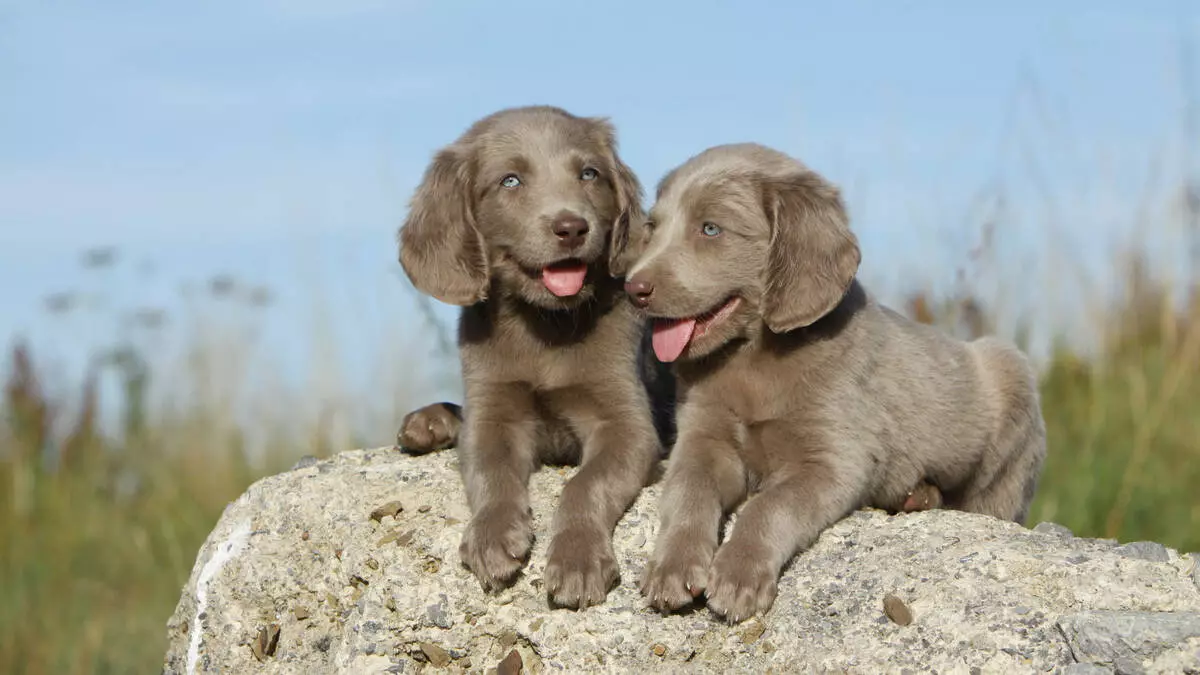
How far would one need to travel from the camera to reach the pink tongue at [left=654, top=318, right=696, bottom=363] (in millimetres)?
4840

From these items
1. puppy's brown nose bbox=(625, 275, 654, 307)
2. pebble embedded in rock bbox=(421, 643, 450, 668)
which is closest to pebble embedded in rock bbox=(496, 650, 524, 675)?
pebble embedded in rock bbox=(421, 643, 450, 668)

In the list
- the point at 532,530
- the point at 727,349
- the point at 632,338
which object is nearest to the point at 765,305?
the point at 727,349

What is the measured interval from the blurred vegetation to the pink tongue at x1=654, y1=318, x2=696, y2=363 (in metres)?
3.10

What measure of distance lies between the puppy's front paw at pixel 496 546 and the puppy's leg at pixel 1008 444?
2.18 meters

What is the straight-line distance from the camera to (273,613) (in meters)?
5.11

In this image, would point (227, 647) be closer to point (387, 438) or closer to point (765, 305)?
point (765, 305)

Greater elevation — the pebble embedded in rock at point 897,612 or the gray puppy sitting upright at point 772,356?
the gray puppy sitting upright at point 772,356

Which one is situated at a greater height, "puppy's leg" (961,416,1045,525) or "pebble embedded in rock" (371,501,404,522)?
"pebble embedded in rock" (371,501,404,522)

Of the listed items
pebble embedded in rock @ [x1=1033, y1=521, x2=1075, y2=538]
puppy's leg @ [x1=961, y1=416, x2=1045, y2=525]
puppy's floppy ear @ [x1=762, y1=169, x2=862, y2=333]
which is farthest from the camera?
puppy's leg @ [x1=961, y1=416, x2=1045, y2=525]

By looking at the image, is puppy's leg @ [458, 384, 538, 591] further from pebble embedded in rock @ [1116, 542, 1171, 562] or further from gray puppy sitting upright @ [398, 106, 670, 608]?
pebble embedded in rock @ [1116, 542, 1171, 562]

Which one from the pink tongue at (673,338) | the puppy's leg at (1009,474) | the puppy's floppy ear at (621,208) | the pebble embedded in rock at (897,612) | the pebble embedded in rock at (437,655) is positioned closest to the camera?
the pebble embedded in rock at (897,612)

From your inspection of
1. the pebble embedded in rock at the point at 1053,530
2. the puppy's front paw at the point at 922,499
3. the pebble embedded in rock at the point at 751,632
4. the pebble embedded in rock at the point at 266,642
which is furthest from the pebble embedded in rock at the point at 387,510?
the pebble embedded in rock at the point at 1053,530

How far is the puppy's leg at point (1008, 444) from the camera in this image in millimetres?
5777

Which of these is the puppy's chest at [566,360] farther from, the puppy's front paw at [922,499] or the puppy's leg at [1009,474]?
the puppy's leg at [1009,474]
